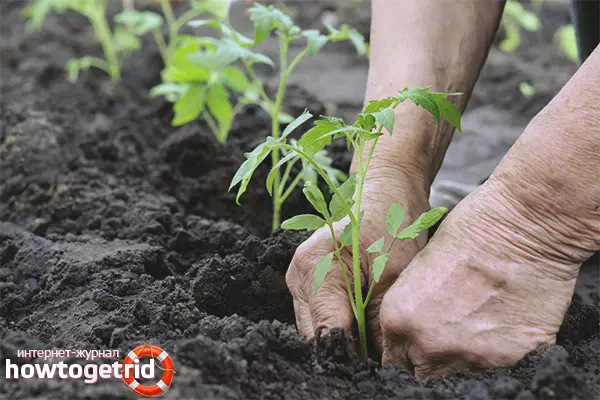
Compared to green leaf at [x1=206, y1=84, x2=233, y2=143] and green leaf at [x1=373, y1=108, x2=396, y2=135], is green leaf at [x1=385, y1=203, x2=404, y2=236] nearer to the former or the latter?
green leaf at [x1=373, y1=108, x2=396, y2=135]

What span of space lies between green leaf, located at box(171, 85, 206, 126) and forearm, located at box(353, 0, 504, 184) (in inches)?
31.4

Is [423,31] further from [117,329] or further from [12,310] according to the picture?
[12,310]

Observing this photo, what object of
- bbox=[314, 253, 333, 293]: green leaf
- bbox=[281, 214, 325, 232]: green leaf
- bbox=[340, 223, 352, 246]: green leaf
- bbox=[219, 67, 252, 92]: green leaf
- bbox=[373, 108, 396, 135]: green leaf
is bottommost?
bbox=[314, 253, 333, 293]: green leaf

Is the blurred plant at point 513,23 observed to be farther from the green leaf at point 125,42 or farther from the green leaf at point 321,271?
the green leaf at point 321,271

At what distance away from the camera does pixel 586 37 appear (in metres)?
2.48

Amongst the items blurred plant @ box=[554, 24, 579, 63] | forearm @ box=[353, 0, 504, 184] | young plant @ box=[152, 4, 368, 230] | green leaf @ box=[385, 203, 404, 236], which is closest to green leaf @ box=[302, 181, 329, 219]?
green leaf @ box=[385, 203, 404, 236]

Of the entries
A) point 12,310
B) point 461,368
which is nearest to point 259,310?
point 461,368

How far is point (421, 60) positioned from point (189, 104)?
974 mm

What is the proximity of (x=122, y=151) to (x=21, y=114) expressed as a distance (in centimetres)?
50

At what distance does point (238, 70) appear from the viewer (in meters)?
2.65

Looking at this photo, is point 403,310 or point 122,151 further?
point 122,151

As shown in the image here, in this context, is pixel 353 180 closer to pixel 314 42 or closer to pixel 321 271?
pixel 321 271

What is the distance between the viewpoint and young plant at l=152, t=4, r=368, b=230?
204 cm

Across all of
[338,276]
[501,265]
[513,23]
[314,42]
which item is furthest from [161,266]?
[513,23]
